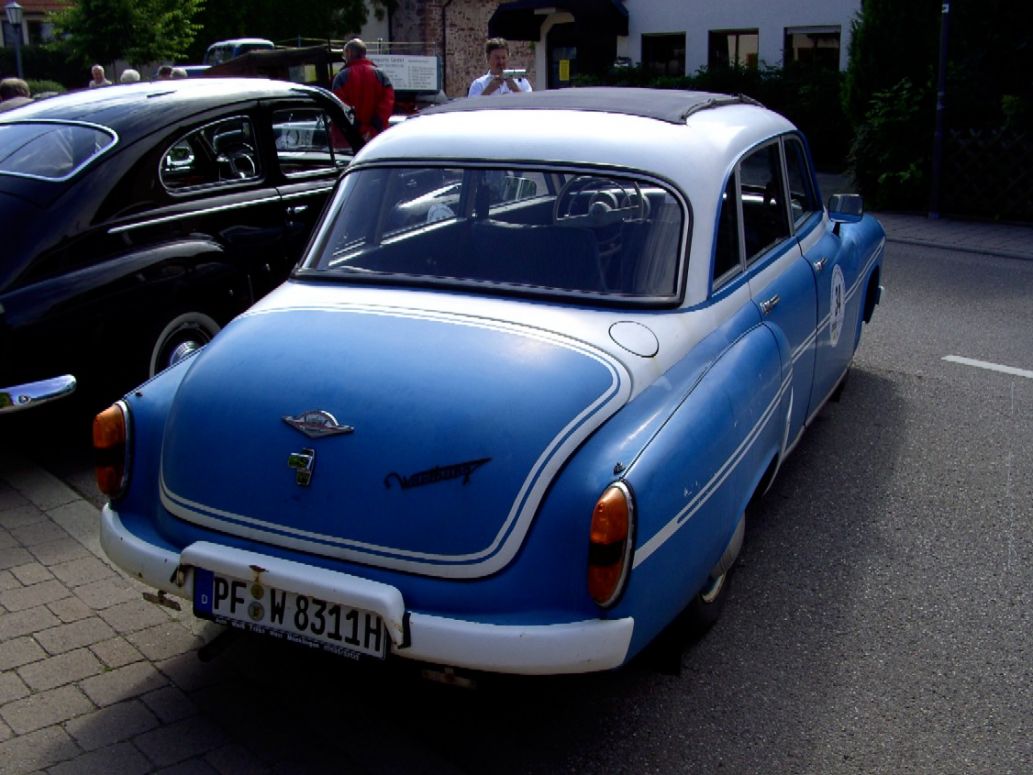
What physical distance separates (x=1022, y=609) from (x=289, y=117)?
526 centimetres

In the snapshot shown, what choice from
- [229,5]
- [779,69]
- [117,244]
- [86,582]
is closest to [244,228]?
[117,244]

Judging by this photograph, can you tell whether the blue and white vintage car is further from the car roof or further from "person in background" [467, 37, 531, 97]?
"person in background" [467, 37, 531, 97]

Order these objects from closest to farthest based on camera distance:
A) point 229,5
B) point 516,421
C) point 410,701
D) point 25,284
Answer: point 516,421, point 410,701, point 25,284, point 229,5

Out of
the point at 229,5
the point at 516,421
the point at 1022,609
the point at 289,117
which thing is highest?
the point at 229,5

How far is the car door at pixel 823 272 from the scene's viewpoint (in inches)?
201

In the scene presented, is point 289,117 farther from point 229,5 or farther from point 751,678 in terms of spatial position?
point 229,5

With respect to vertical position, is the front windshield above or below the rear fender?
above

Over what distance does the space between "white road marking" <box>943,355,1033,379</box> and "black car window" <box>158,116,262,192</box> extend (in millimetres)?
4644

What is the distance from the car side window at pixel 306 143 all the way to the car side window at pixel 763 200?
334 cm

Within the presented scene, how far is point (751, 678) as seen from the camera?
12.3 ft

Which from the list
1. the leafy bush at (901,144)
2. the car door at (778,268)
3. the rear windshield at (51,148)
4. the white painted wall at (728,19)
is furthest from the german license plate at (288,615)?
the white painted wall at (728,19)

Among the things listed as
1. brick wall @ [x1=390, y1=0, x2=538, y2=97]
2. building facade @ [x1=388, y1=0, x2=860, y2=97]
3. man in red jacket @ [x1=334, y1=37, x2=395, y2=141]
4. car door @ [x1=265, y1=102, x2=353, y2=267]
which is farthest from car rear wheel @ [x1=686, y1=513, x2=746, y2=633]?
brick wall @ [x1=390, y1=0, x2=538, y2=97]

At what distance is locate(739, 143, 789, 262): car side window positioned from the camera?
179 inches

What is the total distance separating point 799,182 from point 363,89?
7.17m
